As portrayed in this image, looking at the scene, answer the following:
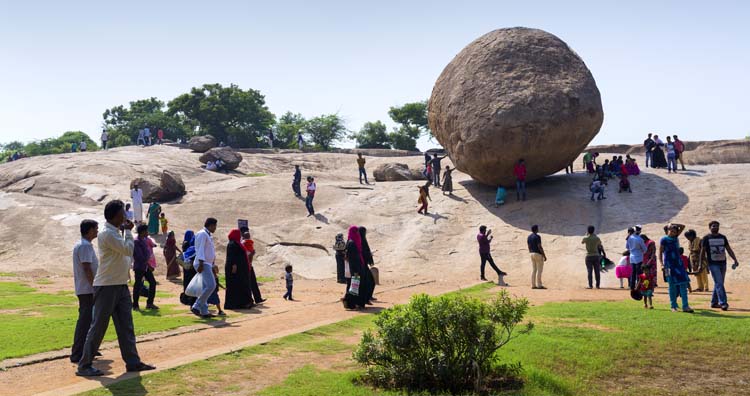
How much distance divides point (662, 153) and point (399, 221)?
11.8 meters

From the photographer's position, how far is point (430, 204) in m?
26.2

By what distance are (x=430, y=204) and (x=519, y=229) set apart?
15.4 ft

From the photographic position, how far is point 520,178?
23.6m

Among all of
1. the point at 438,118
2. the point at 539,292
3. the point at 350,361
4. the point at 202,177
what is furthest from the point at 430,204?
the point at 350,361

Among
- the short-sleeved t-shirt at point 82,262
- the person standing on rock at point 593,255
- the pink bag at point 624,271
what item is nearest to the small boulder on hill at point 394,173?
the person standing on rock at point 593,255

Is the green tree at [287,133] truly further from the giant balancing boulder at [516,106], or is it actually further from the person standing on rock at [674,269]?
the person standing on rock at [674,269]

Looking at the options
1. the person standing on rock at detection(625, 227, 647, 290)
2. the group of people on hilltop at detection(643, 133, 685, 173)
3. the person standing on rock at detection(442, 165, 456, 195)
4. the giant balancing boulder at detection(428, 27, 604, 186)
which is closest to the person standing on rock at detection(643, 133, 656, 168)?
the group of people on hilltop at detection(643, 133, 685, 173)

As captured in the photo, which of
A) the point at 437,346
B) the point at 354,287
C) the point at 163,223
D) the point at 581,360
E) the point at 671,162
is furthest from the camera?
the point at 671,162

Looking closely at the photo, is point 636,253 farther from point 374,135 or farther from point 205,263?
point 374,135

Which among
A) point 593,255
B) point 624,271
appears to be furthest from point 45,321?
point 593,255

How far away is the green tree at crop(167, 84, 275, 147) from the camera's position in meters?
58.4

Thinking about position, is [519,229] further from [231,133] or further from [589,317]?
[231,133]

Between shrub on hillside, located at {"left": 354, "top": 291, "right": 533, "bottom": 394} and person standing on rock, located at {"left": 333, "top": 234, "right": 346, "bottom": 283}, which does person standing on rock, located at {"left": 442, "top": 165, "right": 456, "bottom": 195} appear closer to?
person standing on rock, located at {"left": 333, "top": 234, "right": 346, "bottom": 283}

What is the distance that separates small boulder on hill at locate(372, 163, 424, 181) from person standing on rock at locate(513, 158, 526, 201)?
10100 mm
